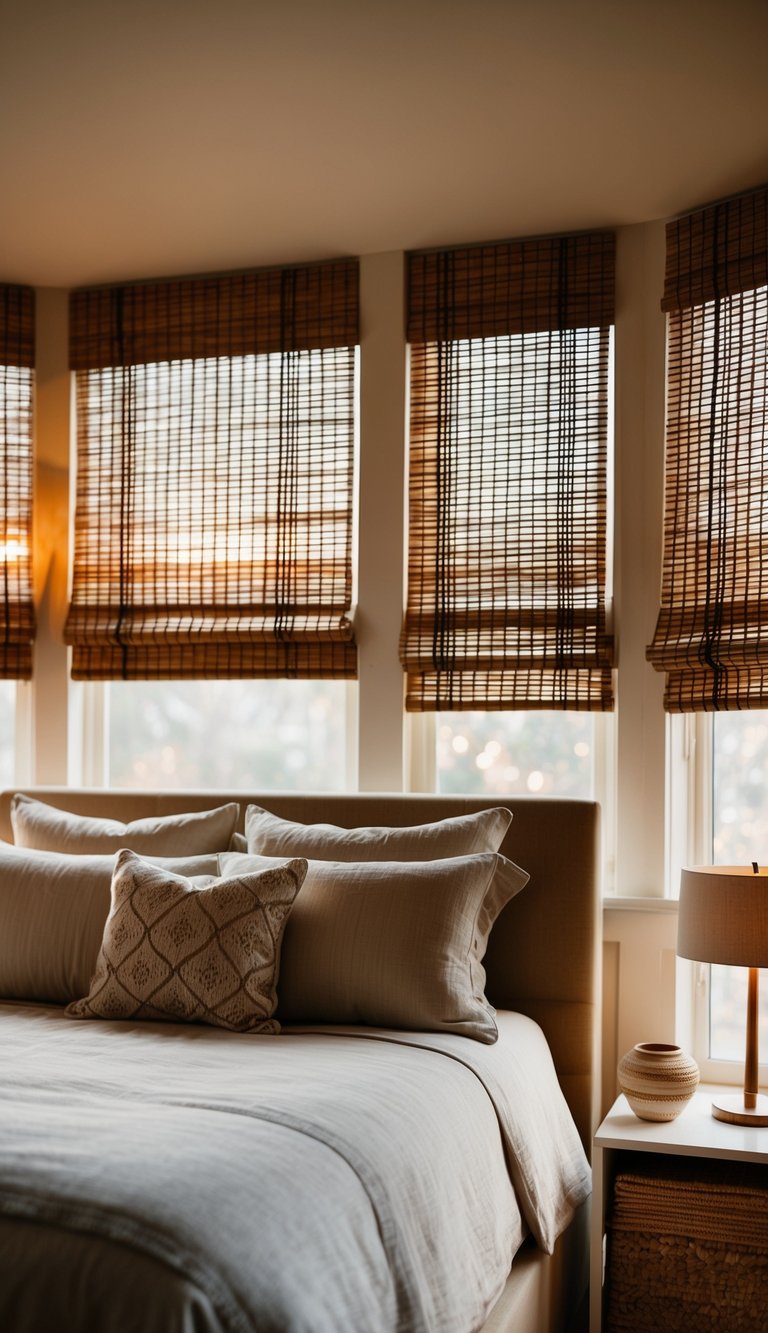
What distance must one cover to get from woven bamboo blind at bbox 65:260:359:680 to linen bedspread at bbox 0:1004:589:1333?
1447 millimetres

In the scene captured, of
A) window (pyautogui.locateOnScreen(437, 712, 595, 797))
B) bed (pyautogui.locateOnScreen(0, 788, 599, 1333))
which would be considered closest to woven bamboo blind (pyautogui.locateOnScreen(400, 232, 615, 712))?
window (pyautogui.locateOnScreen(437, 712, 595, 797))

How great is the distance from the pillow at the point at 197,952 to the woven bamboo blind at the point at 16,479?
1519 mm

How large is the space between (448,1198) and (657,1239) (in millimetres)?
761

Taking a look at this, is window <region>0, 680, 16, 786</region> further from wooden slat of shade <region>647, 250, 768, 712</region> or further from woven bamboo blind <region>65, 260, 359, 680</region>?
wooden slat of shade <region>647, 250, 768, 712</region>

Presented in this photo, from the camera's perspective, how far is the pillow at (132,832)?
3.16m

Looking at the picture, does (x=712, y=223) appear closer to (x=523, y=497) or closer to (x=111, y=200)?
(x=523, y=497)

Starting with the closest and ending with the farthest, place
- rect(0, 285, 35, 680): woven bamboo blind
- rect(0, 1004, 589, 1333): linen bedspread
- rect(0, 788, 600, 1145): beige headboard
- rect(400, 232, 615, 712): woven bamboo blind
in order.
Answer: rect(0, 1004, 589, 1333): linen bedspread
rect(0, 788, 600, 1145): beige headboard
rect(400, 232, 615, 712): woven bamboo blind
rect(0, 285, 35, 680): woven bamboo blind

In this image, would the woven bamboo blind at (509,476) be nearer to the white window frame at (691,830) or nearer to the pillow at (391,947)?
the white window frame at (691,830)

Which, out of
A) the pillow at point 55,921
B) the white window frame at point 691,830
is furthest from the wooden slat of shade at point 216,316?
the pillow at point 55,921

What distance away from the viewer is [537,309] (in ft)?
11.5

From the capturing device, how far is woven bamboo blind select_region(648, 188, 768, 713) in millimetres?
3158

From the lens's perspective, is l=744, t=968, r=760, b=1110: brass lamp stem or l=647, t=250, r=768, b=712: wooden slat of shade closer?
l=744, t=968, r=760, b=1110: brass lamp stem

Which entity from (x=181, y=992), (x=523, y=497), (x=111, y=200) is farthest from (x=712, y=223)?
(x=181, y=992)

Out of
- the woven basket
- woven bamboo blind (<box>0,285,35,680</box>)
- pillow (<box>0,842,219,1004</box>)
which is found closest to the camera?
the woven basket
